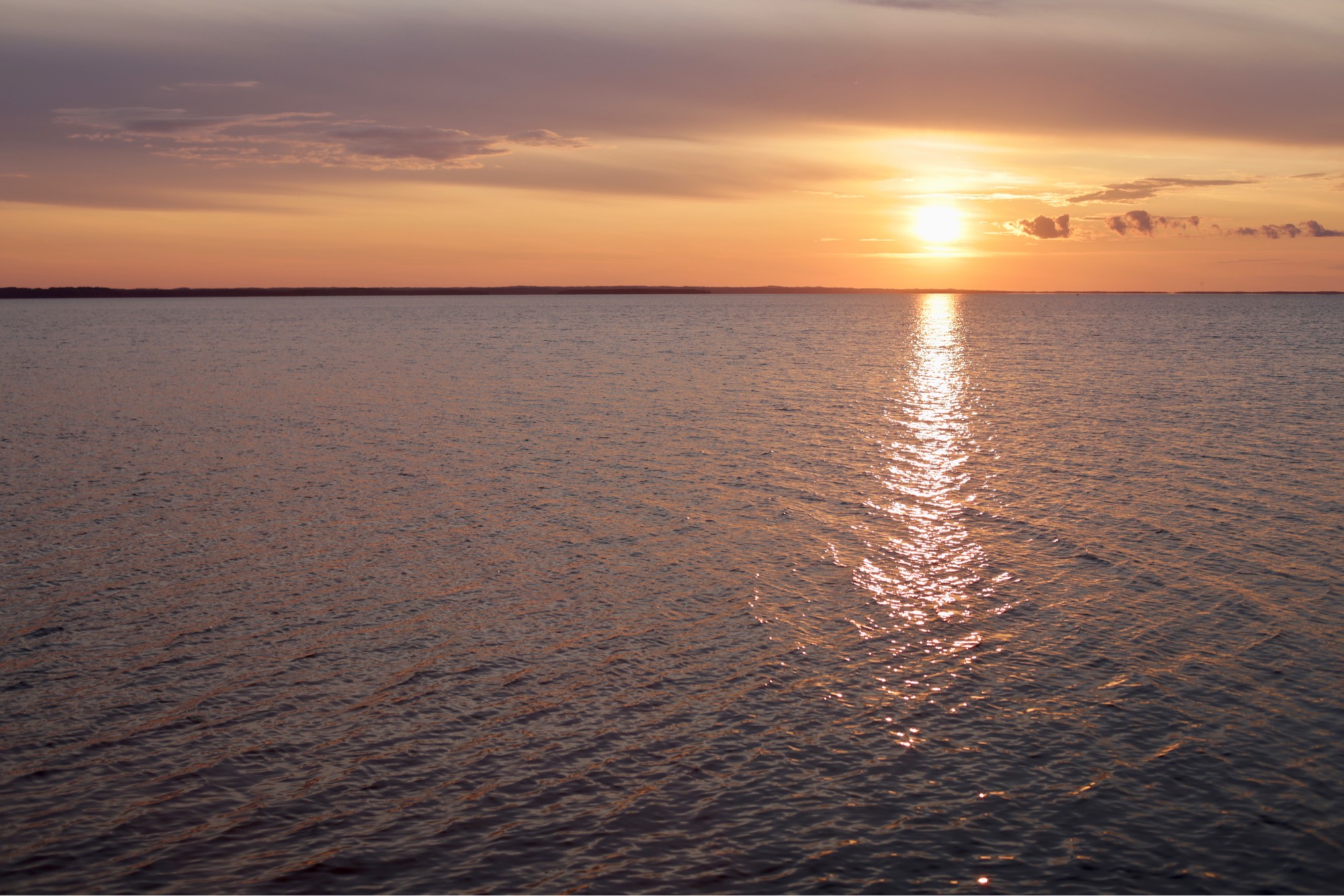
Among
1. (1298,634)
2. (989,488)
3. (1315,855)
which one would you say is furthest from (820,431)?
(1315,855)

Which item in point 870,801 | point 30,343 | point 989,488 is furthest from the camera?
point 30,343

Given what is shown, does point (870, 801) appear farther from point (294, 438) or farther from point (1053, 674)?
point (294, 438)

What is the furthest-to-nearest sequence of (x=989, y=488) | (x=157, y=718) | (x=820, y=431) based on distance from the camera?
(x=820, y=431)
(x=989, y=488)
(x=157, y=718)

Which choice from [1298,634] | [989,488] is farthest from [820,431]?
[1298,634]

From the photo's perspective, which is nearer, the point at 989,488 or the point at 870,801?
the point at 870,801

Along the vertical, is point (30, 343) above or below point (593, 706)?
above

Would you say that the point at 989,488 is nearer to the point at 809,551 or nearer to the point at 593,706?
the point at 809,551

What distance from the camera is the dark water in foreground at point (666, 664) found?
40.5 feet

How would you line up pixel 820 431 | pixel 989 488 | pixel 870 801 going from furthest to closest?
pixel 820 431 < pixel 989 488 < pixel 870 801

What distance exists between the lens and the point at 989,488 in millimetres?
35094

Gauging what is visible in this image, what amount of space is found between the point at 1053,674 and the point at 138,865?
1547 centimetres

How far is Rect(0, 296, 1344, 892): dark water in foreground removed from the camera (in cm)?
1234

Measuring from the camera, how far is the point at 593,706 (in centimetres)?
1652

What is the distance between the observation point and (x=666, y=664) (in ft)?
60.3
